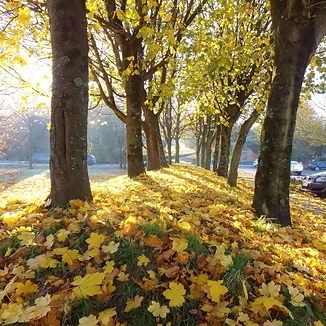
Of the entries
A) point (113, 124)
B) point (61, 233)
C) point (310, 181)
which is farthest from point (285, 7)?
point (113, 124)

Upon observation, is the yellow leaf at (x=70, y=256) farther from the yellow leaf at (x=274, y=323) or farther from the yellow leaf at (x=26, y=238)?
the yellow leaf at (x=274, y=323)

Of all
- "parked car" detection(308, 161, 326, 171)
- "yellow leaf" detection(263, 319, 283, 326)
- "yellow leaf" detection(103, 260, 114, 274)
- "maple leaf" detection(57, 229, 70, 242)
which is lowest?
"parked car" detection(308, 161, 326, 171)

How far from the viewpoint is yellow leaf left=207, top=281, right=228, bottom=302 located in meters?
1.82

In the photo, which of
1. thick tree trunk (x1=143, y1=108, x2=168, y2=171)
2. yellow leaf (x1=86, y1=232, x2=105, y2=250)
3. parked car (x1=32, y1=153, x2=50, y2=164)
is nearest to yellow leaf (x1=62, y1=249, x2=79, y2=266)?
yellow leaf (x1=86, y1=232, x2=105, y2=250)

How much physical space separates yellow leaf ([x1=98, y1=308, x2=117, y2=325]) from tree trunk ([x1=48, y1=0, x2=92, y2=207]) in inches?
73.8

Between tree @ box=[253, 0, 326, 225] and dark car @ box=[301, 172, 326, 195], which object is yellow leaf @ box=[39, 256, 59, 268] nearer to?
tree @ box=[253, 0, 326, 225]

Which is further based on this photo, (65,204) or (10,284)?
(65,204)

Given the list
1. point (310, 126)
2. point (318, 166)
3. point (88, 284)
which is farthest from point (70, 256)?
point (318, 166)

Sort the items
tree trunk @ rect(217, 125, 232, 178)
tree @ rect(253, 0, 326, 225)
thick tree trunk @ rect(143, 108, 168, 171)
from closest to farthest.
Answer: tree @ rect(253, 0, 326, 225)
thick tree trunk @ rect(143, 108, 168, 171)
tree trunk @ rect(217, 125, 232, 178)

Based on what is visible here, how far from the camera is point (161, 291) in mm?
1890

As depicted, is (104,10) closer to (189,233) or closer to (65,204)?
(65,204)

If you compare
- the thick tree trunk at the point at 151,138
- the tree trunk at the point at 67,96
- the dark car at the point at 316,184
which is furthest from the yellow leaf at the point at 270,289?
the dark car at the point at 316,184

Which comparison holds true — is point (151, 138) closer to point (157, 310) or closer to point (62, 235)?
point (62, 235)

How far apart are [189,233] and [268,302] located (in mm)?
927
